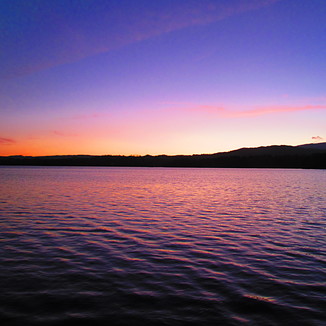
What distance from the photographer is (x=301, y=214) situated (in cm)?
2841

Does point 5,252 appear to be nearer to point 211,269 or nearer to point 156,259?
point 156,259

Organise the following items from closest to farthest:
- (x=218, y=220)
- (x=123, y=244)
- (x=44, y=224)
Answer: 1. (x=123, y=244)
2. (x=44, y=224)
3. (x=218, y=220)

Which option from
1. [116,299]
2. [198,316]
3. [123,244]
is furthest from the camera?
[123,244]

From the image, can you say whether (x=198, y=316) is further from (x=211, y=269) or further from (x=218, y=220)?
(x=218, y=220)

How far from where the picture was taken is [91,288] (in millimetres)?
10453

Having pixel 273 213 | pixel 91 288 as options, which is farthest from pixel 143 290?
pixel 273 213

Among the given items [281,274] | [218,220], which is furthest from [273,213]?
[281,274]

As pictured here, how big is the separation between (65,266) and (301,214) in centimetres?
2330

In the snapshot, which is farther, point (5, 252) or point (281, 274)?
point (5, 252)

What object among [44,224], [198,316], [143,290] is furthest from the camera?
[44,224]

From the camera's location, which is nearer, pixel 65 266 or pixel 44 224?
pixel 65 266

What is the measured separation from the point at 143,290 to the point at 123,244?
21.0 feet

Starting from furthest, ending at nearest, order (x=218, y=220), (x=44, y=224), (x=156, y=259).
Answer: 1. (x=218, y=220)
2. (x=44, y=224)
3. (x=156, y=259)

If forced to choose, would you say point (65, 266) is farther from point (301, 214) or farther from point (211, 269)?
point (301, 214)
